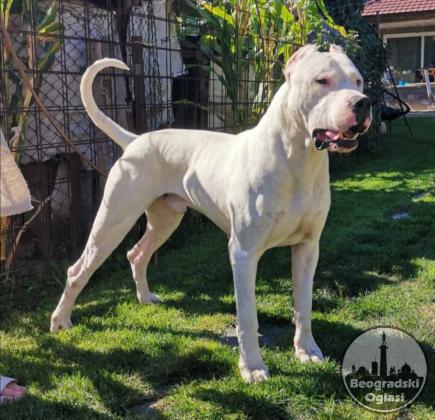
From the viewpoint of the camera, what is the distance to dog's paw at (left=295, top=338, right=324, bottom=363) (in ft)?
9.34

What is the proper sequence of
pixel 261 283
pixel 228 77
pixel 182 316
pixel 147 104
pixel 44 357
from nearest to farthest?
pixel 44 357
pixel 182 316
pixel 261 283
pixel 147 104
pixel 228 77

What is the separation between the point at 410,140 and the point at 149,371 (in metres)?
10.2

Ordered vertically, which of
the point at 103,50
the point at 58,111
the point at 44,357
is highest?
the point at 103,50

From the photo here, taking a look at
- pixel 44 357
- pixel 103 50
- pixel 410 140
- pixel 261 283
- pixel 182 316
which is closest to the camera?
pixel 44 357

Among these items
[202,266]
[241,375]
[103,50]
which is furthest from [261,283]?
[103,50]

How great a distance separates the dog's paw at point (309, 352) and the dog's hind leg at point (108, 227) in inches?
48.7

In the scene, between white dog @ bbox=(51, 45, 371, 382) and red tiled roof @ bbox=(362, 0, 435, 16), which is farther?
red tiled roof @ bbox=(362, 0, 435, 16)

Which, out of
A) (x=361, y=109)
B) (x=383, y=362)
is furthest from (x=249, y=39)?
(x=383, y=362)

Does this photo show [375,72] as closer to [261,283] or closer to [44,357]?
[261,283]

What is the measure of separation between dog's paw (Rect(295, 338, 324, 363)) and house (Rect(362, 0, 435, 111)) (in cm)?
1656

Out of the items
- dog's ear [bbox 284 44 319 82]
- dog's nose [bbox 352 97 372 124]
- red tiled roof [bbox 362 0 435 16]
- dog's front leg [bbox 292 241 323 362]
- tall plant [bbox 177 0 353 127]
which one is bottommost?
dog's front leg [bbox 292 241 323 362]

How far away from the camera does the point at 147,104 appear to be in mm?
5137

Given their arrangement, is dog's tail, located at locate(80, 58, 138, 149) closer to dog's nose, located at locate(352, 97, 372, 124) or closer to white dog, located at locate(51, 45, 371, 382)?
white dog, located at locate(51, 45, 371, 382)

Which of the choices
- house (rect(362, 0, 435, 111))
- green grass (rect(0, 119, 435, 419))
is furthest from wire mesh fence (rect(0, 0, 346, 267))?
house (rect(362, 0, 435, 111))
